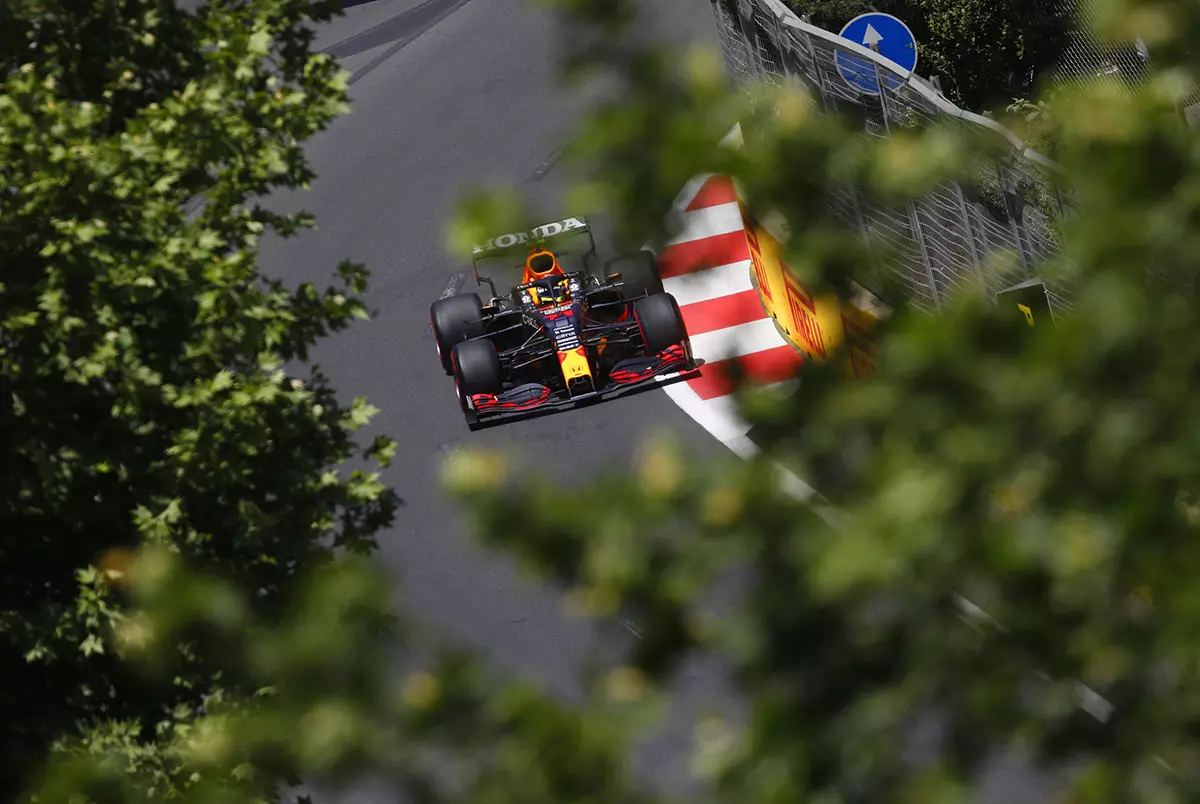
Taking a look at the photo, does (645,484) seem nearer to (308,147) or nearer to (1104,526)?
(1104,526)

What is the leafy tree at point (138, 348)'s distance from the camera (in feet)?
20.1

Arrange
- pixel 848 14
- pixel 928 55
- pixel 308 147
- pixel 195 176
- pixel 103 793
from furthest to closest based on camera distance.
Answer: pixel 308 147 < pixel 848 14 < pixel 928 55 < pixel 195 176 < pixel 103 793

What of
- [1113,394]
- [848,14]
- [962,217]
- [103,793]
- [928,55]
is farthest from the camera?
[848,14]

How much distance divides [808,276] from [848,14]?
45.3 feet

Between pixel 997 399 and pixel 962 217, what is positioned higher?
pixel 997 399

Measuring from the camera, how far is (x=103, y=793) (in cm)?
301

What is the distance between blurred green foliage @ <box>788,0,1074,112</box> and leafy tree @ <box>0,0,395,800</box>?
9.41 metres

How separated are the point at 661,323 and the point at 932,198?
2329 mm

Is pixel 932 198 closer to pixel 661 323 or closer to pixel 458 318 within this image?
pixel 661 323

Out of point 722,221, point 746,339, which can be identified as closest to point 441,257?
point 722,221

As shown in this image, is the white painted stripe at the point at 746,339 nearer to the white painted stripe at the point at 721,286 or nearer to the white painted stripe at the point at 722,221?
the white painted stripe at the point at 721,286

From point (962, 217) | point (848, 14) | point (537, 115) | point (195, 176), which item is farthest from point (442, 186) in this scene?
point (195, 176)

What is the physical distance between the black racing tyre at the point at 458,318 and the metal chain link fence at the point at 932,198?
3.28 meters

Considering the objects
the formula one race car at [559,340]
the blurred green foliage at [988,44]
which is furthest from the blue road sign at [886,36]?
the formula one race car at [559,340]
